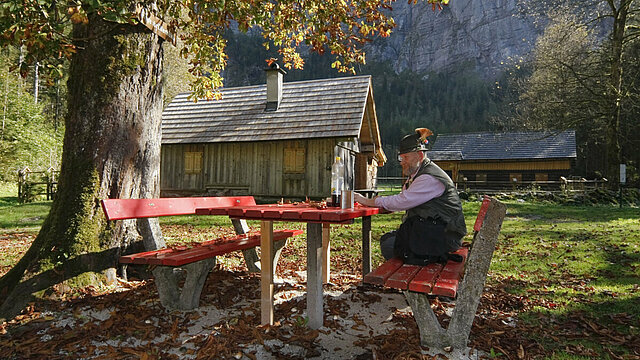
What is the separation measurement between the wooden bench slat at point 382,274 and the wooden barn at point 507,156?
28.3m

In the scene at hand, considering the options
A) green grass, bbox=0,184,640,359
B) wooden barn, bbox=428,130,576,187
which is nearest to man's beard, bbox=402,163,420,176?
green grass, bbox=0,184,640,359

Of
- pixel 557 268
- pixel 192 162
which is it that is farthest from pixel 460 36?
pixel 557 268

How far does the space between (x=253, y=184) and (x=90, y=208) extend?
46.2ft

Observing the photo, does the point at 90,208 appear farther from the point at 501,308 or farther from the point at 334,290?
the point at 501,308

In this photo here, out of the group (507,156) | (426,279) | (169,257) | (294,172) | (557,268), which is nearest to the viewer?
(426,279)

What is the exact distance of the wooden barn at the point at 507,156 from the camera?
30141mm

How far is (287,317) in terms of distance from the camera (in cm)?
368

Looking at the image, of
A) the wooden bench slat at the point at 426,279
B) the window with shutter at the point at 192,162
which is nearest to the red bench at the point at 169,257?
the wooden bench slat at the point at 426,279

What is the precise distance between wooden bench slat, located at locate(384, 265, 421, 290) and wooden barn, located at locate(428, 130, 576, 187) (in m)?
28.3

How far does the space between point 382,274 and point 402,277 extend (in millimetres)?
160

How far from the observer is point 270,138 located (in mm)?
17391

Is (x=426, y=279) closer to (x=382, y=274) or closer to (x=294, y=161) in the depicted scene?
(x=382, y=274)

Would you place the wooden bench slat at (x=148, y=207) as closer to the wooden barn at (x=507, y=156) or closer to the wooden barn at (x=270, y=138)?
the wooden barn at (x=270, y=138)

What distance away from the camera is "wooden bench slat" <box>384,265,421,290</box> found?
2.81 metres
